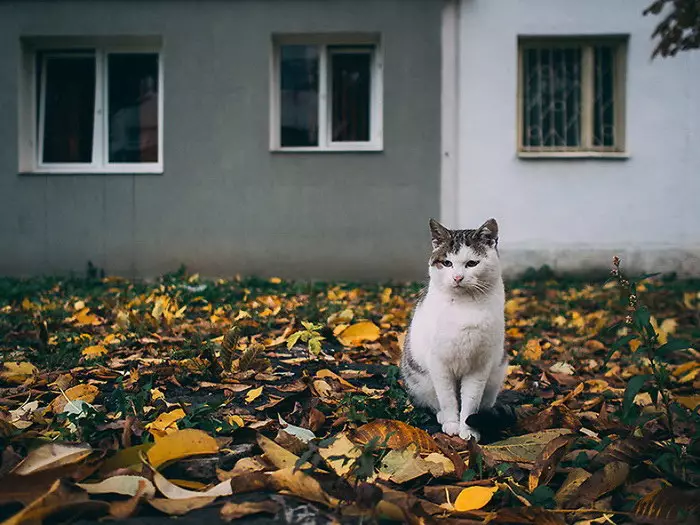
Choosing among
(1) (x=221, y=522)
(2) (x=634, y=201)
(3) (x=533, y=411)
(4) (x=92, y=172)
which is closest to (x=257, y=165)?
(4) (x=92, y=172)

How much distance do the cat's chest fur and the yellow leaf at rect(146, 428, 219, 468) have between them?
3.12 feet

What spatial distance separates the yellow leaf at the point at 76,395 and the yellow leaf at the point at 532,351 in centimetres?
251

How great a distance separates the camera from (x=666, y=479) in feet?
6.56

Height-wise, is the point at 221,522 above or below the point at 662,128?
below

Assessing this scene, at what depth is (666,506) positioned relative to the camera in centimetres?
185

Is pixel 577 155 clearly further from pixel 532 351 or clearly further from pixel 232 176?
pixel 532 351

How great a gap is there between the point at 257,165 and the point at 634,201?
4777mm

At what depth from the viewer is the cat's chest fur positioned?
2561mm

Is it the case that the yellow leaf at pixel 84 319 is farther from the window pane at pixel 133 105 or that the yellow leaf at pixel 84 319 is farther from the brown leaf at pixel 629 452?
the window pane at pixel 133 105

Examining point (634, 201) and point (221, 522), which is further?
point (634, 201)

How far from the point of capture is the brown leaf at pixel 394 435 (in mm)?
2354

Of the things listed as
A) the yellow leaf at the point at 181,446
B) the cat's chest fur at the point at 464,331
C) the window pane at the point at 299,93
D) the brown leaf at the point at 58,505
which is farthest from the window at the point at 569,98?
the brown leaf at the point at 58,505

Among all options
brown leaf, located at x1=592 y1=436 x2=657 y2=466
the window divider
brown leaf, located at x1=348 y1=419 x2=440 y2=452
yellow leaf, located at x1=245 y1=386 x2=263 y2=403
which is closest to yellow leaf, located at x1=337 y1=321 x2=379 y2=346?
yellow leaf, located at x1=245 y1=386 x2=263 y2=403

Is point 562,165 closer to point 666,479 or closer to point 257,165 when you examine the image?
point 257,165
